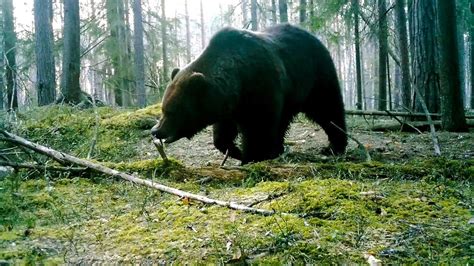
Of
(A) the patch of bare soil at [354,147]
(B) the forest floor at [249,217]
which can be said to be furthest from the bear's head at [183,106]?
(B) the forest floor at [249,217]

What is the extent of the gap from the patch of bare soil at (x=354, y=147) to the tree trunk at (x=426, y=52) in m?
0.91

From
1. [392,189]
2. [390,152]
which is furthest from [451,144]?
[392,189]

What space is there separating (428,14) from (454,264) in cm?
776

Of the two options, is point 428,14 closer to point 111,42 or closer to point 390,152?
point 390,152

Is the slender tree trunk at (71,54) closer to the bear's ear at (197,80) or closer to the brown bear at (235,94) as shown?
the brown bear at (235,94)

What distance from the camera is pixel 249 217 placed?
3.28 meters

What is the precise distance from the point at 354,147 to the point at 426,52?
2418 millimetres

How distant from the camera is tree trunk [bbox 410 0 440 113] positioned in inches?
358

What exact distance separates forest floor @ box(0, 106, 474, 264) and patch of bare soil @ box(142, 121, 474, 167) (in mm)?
1239

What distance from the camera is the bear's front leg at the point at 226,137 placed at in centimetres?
752

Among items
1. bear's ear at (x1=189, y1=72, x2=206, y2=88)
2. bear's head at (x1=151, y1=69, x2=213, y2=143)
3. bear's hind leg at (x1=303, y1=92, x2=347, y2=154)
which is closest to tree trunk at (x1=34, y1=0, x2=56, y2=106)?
bear's hind leg at (x1=303, y1=92, x2=347, y2=154)

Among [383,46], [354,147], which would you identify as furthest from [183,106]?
[383,46]

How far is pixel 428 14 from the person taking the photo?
913cm

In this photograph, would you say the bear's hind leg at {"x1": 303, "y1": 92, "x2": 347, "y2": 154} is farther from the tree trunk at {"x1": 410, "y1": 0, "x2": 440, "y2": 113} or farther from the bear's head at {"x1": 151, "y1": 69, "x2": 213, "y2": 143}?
the bear's head at {"x1": 151, "y1": 69, "x2": 213, "y2": 143}
